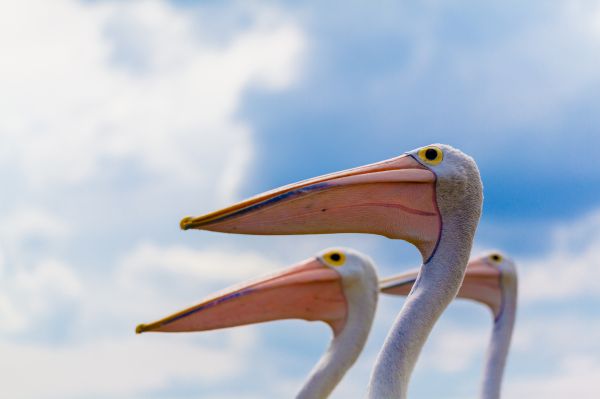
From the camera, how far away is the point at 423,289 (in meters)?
6.00

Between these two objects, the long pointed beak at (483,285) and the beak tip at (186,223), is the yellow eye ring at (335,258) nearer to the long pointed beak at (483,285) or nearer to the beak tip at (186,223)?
the long pointed beak at (483,285)

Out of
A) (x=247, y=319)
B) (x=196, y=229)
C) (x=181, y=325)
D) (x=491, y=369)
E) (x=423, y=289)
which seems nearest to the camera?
(x=196, y=229)

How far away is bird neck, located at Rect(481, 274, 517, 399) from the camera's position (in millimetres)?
11203

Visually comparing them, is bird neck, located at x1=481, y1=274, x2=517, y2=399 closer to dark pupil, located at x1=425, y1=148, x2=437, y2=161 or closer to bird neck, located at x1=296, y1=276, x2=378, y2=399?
bird neck, located at x1=296, y1=276, x2=378, y2=399

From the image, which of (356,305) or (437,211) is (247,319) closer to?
(356,305)

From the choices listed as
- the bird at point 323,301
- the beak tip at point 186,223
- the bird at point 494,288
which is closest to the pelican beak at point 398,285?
the bird at point 494,288

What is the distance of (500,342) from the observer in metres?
11.6

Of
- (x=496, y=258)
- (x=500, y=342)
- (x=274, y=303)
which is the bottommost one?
(x=274, y=303)

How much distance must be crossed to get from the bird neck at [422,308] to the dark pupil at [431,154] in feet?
1.46

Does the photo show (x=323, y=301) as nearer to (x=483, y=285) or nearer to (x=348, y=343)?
(x=348, y=343)

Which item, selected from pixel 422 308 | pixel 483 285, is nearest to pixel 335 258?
pixel 483 285

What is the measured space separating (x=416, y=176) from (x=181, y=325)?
3.53 metres

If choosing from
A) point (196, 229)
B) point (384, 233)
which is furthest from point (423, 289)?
point (196, 229)

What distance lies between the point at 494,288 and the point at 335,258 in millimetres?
3003
